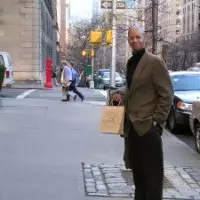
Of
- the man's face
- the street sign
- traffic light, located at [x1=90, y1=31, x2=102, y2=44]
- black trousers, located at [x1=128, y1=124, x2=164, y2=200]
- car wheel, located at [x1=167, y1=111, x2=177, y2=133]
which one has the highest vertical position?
the street sign

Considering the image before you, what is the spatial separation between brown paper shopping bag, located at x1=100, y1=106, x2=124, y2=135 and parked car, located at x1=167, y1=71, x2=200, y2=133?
6911 mm

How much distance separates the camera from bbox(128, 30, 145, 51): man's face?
14.1 feet

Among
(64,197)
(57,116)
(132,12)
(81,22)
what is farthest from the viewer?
(81,22)

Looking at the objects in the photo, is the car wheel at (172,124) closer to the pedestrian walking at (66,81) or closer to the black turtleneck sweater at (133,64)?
the pedestrian walking at (66,81)

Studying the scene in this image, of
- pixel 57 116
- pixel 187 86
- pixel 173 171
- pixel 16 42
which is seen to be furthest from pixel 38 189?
pixel 16 42

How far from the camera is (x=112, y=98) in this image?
4.72 m

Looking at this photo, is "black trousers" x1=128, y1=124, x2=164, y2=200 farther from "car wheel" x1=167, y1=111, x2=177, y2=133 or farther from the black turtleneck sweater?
"car wheel" x1=167, y1=111, x2=177, y2=133

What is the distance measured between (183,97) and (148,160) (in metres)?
7.53

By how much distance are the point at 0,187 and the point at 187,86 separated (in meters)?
8.08

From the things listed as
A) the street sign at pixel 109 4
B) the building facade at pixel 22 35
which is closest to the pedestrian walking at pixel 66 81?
the street sign at pixel 109 4

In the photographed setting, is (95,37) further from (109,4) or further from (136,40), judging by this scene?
(136,40)

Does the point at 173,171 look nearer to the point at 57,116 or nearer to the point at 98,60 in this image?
the point at 57,116

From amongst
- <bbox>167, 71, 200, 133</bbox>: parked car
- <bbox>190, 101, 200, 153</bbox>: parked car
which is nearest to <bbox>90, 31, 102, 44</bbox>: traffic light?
<bbox>167, 71, 200, 133</bbox>: parked car

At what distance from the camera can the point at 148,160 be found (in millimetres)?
4363
